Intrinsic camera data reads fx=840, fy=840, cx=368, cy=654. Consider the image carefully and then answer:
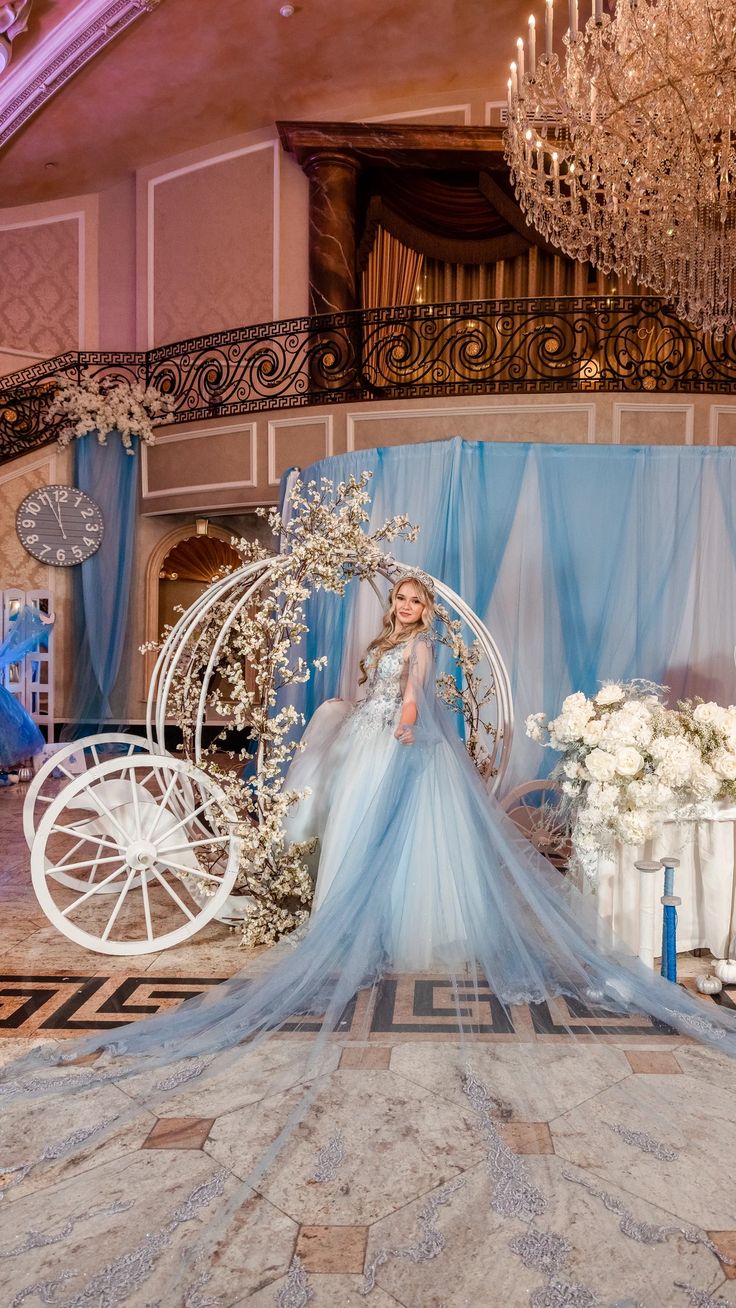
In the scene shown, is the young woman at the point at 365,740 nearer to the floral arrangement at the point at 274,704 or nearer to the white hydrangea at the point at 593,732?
the floral arrangement at the point at 274,704

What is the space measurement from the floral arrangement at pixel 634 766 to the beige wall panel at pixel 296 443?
5.23m

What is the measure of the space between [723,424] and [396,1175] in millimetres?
6734

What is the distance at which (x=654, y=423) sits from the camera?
711 cm

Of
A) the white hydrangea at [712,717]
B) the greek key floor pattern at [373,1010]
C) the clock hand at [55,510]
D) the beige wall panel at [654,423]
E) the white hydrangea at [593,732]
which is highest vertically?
the beige wall panel at [654,423]

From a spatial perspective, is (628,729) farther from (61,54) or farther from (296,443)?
(61,54)

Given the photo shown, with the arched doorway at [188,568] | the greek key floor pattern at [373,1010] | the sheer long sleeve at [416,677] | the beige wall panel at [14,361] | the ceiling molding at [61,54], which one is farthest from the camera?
the arched doorway at [188,568]

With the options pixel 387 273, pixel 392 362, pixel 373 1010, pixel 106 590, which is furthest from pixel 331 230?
pixel 373 1010

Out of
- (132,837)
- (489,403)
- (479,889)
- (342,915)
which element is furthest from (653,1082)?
(489,403)

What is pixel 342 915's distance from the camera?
10.1 feet

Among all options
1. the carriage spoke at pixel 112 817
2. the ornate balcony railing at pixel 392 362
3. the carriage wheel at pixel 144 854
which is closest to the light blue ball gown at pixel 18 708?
the ornate balcony railing at pixel 392 362

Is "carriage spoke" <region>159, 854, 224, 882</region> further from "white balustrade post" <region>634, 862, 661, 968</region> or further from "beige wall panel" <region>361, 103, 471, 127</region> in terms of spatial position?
"beige wall panel" <region>361, 103, 471, 127</region>

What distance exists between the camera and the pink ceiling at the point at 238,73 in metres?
8.01

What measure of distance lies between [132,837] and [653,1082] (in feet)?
7.20

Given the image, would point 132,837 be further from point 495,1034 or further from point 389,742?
point 495,1034
